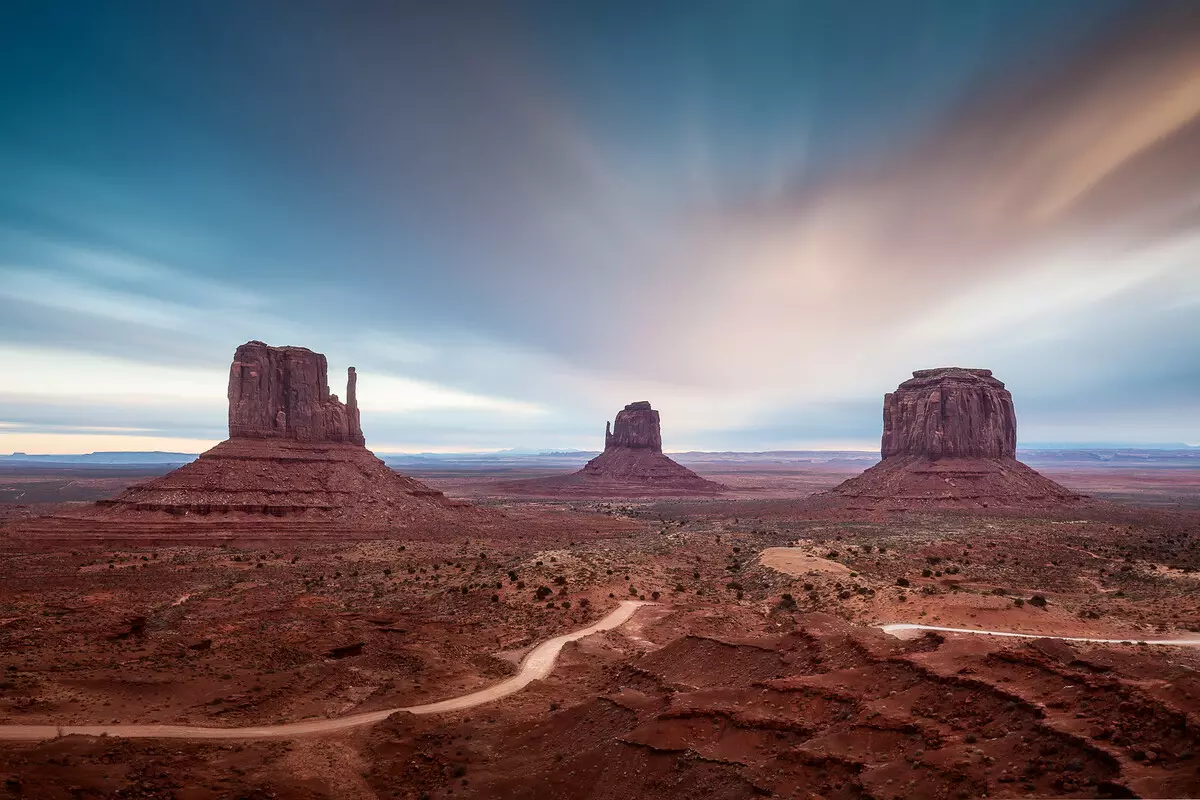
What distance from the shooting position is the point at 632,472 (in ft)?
549

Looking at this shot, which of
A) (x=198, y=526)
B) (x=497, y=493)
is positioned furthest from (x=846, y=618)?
(x=497, y=493)

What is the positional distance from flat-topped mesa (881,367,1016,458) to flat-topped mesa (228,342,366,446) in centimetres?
9493

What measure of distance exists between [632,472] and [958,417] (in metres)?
88.1

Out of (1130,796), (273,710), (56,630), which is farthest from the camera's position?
(56,630)

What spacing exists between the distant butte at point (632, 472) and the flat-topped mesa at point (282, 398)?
263 feet

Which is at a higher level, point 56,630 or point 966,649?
point 966,649

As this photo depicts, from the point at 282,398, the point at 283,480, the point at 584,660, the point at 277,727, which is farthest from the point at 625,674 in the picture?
the point at 282,398

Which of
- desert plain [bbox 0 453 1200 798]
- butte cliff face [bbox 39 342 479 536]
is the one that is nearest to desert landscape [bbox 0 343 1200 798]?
desert plain [bbox 0 453 1200 798]

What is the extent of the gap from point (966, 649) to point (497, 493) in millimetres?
144401

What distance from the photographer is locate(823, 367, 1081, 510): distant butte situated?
296ft

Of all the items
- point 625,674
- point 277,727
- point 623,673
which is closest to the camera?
point 277,727

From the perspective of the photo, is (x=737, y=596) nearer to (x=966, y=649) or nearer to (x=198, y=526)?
(x=966, y=649)

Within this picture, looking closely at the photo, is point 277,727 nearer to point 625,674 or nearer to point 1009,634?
point 625,674

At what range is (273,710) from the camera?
21.8 metres
